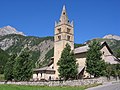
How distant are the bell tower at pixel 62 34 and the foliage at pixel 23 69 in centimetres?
1236

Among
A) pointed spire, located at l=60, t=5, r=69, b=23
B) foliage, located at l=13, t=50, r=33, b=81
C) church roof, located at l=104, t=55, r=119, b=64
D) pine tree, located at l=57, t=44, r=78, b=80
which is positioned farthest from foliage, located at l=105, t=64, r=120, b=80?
pointed spire, located at l=60, t=5, r=69, b=23

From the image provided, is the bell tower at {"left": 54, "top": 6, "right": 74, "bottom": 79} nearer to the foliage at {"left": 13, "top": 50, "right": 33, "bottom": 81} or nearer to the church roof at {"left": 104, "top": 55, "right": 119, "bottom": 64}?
the foliage at {"left": 13, "top": 50, "right": 33, "bottom": 81}

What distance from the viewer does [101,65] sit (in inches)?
2058

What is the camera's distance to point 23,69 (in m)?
62.3

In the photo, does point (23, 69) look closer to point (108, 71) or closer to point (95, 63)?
point (95, 63)

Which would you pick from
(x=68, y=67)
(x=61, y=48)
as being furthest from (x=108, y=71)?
(x=61, y=48)

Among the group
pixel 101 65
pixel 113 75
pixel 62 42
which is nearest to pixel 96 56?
pixel 101 65

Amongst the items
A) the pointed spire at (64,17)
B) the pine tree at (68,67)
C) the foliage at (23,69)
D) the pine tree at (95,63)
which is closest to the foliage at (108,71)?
the pine tree at (95,63)

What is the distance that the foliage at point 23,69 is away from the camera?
61.9m

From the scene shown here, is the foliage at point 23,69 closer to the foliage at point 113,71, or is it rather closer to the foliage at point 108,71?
the foliage at point 108,71

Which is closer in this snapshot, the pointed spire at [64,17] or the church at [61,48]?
the church at [61,48]

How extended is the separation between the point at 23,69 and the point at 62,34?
61.9ft

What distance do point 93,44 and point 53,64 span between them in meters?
24.5

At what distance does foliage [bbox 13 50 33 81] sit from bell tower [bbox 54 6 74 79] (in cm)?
1236
